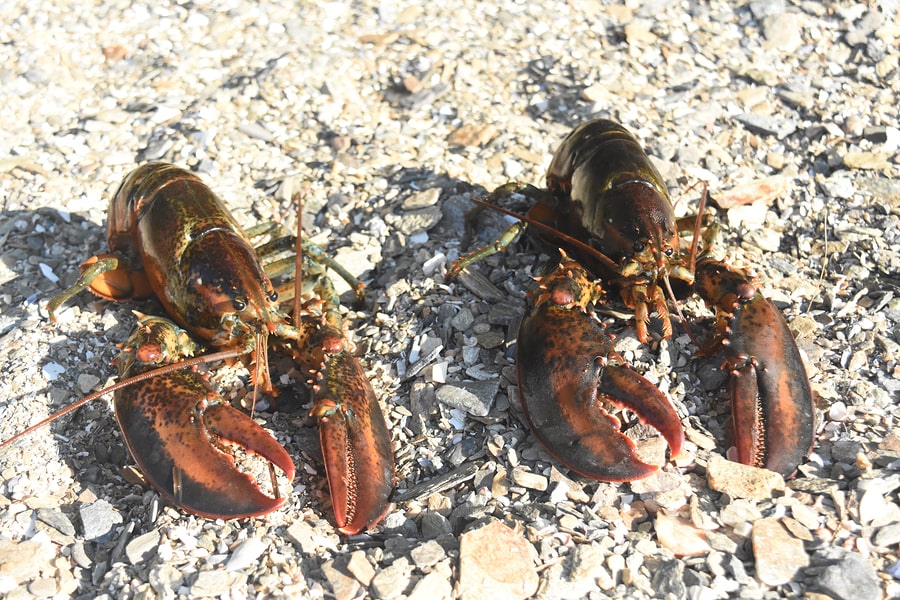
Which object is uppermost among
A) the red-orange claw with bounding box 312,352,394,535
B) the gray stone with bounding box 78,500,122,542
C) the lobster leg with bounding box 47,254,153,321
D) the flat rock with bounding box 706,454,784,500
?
the flat rock with bounding box 706,454,784,500

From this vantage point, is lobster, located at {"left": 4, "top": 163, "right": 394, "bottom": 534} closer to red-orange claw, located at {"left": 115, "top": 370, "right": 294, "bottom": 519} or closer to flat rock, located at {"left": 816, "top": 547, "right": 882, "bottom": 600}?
red-orange claw, located at {"left": 115, "top": 370, "right": 294, "bottom": 519}

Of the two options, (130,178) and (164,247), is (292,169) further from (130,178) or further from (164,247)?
(164,247)

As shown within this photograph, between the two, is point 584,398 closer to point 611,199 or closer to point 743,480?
point 743,480

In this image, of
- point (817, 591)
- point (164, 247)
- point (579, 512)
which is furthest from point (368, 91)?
point (817, 591)

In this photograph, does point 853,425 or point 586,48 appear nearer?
point 853,425

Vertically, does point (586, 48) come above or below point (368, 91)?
above

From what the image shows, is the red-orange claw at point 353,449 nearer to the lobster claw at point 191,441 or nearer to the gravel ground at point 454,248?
the gravel ground at point 454,248

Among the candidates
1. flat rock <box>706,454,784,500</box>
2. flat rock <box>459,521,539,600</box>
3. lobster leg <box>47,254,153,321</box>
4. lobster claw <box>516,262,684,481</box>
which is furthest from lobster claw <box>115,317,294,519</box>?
flat rock <box>706,454,784,500</box>
